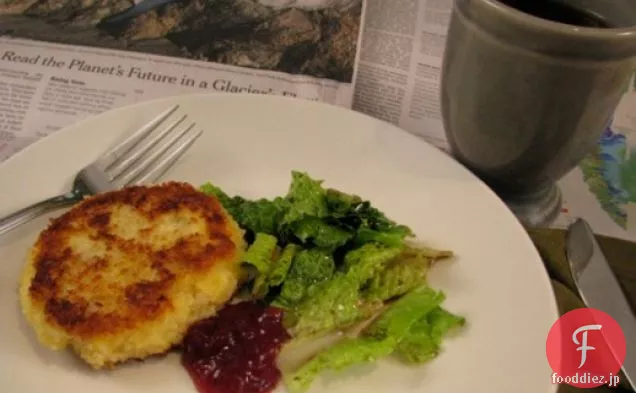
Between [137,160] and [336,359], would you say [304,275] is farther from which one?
[137,160]

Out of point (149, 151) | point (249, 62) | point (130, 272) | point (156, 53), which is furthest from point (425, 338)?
point (156, 53)

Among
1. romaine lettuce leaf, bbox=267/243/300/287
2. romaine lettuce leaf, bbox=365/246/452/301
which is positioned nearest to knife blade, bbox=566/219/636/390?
romaine lettuce leaf, bbox=365/246/452/301

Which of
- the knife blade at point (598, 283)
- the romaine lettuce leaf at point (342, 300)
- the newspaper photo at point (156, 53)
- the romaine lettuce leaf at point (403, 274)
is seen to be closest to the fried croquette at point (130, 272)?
the romaine lettuce leaf at point (342, 300)

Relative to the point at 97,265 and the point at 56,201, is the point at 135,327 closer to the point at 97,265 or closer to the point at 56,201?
the point at 97,265

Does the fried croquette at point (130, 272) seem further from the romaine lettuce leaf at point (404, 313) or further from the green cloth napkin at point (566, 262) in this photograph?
the green cloth napkin at point (566, 262)

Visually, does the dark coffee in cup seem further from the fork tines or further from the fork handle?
the fork handle

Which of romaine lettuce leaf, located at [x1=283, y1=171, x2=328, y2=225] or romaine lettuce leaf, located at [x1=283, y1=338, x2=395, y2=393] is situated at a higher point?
romaine lettuce leaf, located at [x1=283, y1=171, x2=328, y2=225]
